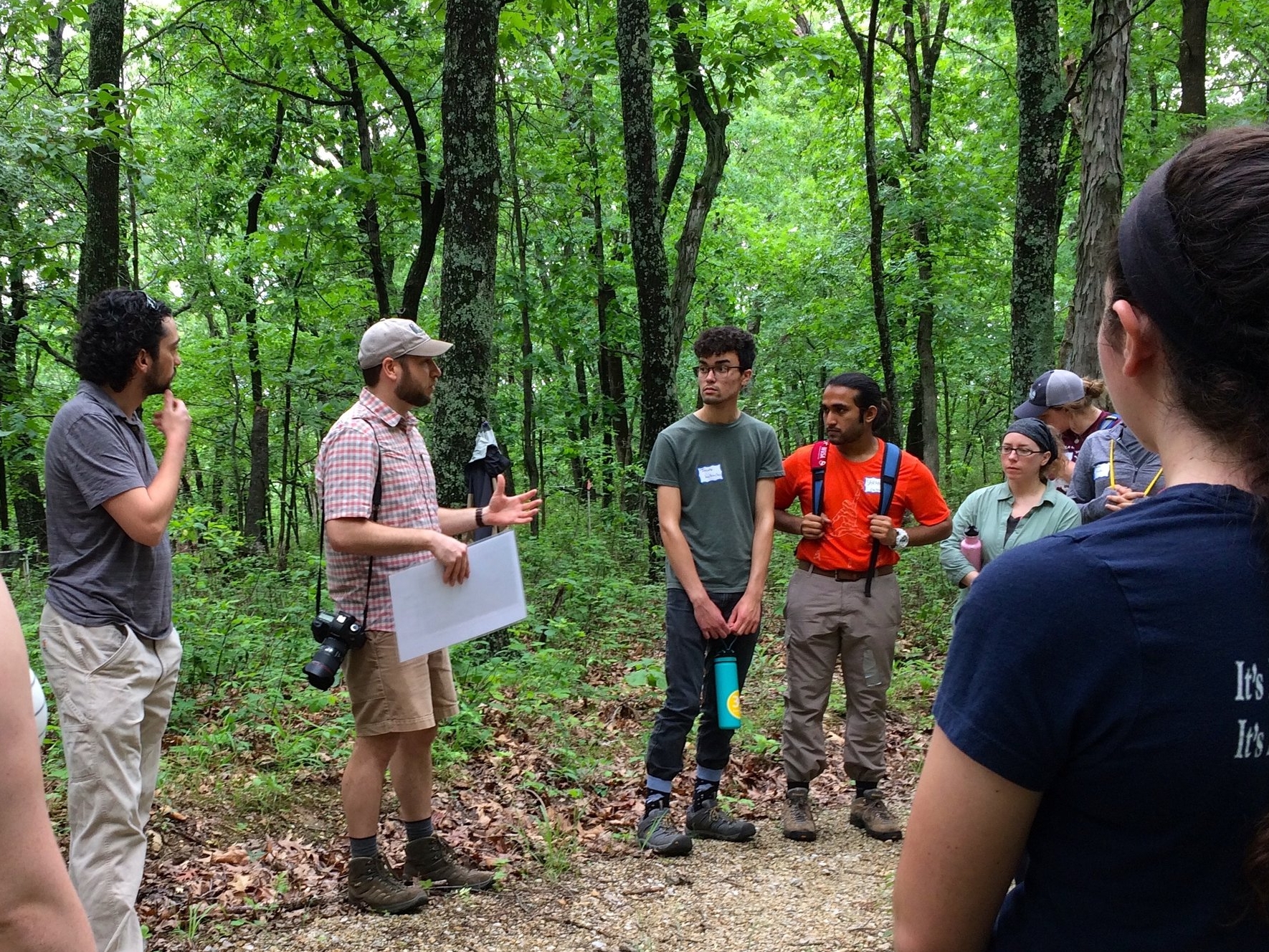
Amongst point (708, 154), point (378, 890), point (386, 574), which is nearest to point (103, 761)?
point (386, 574)

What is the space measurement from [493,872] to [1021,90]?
7.24 meters

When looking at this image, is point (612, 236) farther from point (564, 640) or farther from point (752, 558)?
point (752, 558)

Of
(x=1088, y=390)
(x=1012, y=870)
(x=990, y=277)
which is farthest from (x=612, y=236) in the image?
(x=1012, y=870)

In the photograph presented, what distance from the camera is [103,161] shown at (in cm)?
743

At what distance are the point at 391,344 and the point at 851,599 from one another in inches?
113

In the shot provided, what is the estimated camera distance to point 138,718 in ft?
10.9

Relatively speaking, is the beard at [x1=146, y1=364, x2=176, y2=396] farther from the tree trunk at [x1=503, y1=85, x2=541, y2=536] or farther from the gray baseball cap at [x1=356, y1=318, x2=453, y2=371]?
the tree trunk at [x1=503, y1=85, x2=541, y2=536]

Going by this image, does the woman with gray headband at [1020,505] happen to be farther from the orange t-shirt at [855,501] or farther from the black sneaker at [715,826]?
the black sneaker at [715,826]

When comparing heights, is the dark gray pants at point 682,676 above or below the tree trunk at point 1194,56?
below

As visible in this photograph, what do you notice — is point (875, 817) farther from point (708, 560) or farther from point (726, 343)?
point (726, 343)

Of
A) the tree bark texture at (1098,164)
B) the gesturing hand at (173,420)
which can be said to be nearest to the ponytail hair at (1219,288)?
the gesturing hand at (173,420)

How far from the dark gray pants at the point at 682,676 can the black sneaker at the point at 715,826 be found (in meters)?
0.32

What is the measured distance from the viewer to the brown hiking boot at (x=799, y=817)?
4.98m

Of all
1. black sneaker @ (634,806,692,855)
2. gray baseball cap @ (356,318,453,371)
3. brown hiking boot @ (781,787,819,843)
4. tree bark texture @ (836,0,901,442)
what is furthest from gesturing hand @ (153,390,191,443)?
tree bark texture @ (836,0,901,442)
